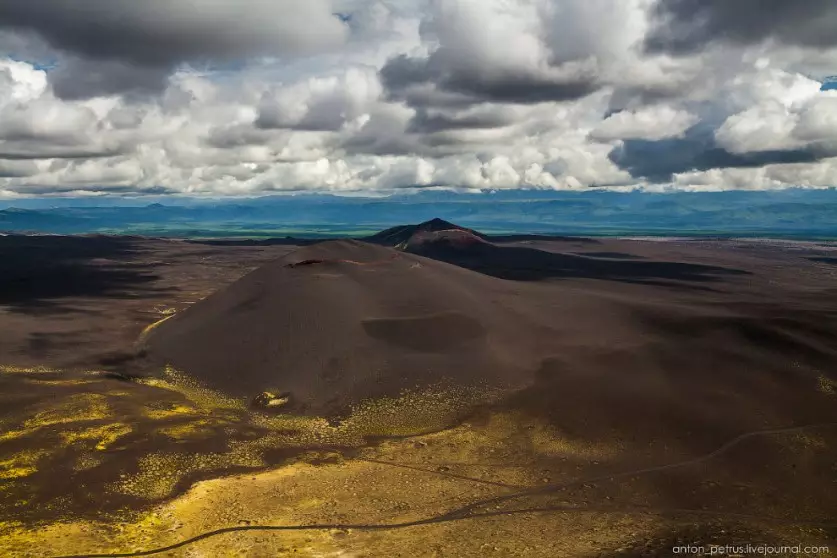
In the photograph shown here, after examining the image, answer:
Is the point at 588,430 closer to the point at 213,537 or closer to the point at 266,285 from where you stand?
the point at 213,537

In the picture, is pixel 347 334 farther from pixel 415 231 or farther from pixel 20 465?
pixel 415 231

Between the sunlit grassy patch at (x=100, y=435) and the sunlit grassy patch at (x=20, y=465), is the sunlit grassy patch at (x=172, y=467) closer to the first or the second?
the sunlit grassy patch at (x=100, y=435)

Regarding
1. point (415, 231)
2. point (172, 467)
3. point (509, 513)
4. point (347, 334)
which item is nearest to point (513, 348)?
point (347, 334)

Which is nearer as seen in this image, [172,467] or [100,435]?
[172,467]

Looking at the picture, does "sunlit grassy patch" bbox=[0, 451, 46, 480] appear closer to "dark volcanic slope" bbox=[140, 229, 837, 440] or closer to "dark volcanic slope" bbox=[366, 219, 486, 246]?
"dark volcanic slope" bbox=[140, 229, 837, 440]

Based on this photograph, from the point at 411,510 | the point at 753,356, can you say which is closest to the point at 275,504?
the point at 411,510

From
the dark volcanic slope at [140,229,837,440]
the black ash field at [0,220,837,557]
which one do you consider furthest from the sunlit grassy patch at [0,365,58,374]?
the dark volcanic slope at [140,229,837,440]

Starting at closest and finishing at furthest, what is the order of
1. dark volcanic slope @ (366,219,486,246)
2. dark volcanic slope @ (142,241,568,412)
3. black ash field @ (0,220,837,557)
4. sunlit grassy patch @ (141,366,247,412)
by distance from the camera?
black ash field @ (0,220,837,557)
sunlit grassy patch @ (141,366,247,412)
dark volcanic slope @ (142,241,568,412)
dark volcanic slope @ (366,219,486,246)

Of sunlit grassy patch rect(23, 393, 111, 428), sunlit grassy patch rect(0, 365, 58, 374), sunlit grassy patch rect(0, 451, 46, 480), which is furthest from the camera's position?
sunlit grassy patch rect(0, 365, 58, 374)

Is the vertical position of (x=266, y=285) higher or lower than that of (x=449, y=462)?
higher
